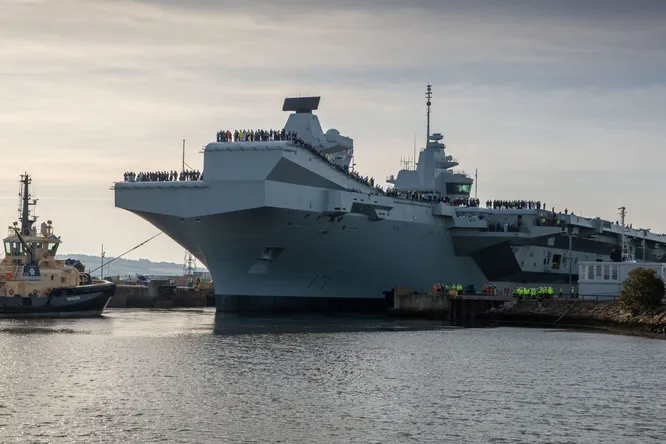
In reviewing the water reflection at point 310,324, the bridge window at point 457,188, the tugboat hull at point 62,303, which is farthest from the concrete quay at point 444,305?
the bridge window at point 457,188

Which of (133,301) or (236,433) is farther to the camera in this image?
(133,301)

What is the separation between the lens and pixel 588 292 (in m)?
51.8

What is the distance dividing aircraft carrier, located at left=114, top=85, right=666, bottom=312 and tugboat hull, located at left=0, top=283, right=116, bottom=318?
532cm

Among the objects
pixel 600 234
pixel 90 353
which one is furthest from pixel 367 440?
pixel 600 234

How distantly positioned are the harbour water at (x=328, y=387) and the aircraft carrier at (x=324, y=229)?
22.7 ft

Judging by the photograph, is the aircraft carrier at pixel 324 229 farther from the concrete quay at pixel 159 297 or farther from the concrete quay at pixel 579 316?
the concrete quay at pixel 159 297

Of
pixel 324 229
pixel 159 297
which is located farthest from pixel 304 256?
pixel 159 297

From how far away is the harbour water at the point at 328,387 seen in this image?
21.8 metres

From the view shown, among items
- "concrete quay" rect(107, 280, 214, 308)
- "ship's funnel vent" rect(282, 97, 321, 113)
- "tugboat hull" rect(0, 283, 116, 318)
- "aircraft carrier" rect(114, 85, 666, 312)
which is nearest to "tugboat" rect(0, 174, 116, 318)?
"tugboat hull" rect(0, 283, 116, 318)

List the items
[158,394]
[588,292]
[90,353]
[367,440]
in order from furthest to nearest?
[588,292]
[90,353]
[158,394]
[367,440]

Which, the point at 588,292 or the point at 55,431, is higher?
the point at 588,292

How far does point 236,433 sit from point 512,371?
11.4 meters

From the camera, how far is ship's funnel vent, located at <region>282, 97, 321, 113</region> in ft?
194

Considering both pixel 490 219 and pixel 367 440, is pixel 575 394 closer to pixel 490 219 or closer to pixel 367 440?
pixel 367 440
